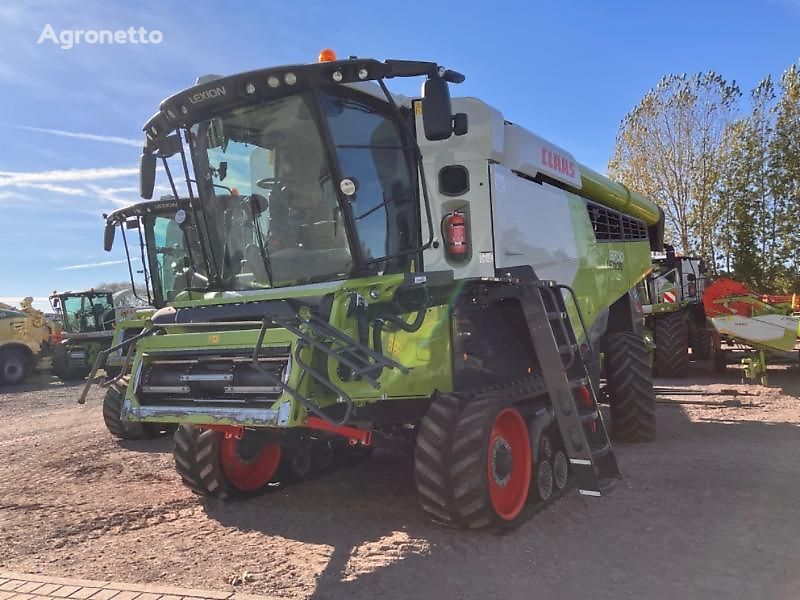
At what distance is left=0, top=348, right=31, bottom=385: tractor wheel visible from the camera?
1794 cm

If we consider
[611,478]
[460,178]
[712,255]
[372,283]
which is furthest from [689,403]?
[712,255]

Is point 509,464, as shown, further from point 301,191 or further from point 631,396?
point 631,396

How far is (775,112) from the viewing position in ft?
77.3

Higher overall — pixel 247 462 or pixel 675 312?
pixel 675 312

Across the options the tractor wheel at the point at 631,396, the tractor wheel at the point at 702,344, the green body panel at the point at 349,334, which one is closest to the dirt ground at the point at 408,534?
the tractor wheel at the point at 631,396

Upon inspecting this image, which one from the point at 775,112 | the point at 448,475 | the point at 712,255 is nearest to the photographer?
the point at 448,475

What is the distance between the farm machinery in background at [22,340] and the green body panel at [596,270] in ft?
54.7

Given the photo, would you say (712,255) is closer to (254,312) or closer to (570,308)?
(570,308)

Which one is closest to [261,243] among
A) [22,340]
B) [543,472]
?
[543,472]

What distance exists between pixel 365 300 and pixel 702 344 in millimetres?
12282

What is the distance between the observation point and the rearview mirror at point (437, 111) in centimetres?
392

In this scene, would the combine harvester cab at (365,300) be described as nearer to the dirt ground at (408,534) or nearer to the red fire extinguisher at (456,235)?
the red fire extinguisher at (456,235)

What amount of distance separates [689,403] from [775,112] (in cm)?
1880

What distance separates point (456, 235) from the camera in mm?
4906
